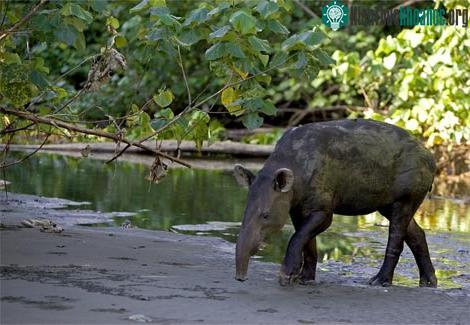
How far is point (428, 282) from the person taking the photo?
924 centimetres

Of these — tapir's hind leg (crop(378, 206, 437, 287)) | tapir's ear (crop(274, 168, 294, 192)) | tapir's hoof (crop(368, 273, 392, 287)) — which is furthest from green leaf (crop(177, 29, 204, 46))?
tapir's hoof (crop(368, 273, 392, 287))

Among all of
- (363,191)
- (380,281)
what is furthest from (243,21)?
(380,281)

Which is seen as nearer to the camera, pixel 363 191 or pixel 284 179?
pixel 284 179

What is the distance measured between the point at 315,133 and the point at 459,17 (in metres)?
11.5

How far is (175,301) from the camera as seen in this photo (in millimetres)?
7391

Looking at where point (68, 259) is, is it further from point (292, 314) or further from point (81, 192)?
point (81, 192)

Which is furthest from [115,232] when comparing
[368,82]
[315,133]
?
[368,82]

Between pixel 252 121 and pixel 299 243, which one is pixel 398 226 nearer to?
pixel 299 243

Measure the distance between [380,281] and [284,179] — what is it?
1.30 meters

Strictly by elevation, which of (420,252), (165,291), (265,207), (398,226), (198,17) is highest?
(198,17)

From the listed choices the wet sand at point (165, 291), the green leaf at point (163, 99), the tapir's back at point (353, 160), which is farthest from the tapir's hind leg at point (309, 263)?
the green leaf at point (163, 99)

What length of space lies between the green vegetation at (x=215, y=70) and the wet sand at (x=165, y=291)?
40.4 inches

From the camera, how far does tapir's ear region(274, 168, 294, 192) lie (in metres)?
8.43

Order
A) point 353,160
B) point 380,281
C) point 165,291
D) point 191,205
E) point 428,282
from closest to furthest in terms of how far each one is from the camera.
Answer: point 165,291, point 380,281, point 353,160, point 428,282, point 191,205
